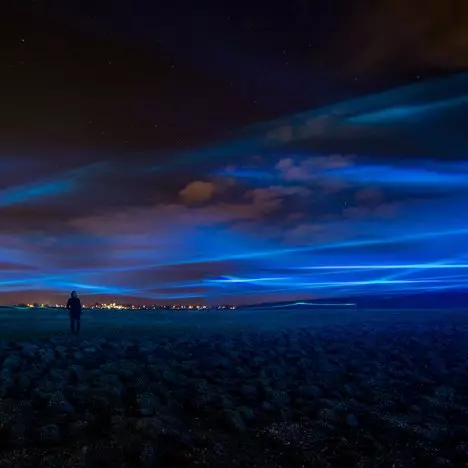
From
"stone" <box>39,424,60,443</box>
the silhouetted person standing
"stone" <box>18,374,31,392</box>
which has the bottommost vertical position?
"stone" <box>39,424,60,443</box>

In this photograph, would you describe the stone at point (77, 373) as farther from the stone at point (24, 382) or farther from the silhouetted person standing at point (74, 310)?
the silhouetted person standing at point (74, 310)

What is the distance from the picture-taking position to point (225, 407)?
10.7 metres

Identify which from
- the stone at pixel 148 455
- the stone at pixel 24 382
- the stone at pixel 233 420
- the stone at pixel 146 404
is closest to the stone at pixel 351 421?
the stone at pixel 233 420

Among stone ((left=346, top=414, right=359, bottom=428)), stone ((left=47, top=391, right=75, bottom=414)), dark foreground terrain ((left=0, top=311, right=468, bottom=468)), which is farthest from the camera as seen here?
stone ((left=346, top=414, right=359, bottom=428))

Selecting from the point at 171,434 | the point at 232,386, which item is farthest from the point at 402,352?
the point at 171,434

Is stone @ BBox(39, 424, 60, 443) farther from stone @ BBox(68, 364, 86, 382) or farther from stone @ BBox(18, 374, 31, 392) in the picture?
stone @ BBox(68, 364, 86, 382)

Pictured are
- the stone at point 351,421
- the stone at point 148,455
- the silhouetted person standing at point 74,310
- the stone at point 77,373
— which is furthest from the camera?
the silhouetted person standing at point 74,310

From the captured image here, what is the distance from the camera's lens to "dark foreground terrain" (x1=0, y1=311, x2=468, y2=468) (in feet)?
27.8

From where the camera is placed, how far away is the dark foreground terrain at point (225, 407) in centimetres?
848

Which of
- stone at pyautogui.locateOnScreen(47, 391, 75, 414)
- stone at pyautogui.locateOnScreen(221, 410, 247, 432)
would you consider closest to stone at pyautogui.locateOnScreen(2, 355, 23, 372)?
stone at pyautogui.locateOnScreen(47, 391, 75, 414)

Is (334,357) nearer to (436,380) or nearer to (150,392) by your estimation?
(436,380)

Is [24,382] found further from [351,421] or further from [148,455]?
[351,421]

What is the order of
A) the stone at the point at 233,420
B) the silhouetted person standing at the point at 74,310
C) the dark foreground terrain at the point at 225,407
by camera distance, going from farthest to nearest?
the silhouetted person standing at the point at 74,310, the stone at the point at 233,420, the dark foreground terrain at the point at 225,407

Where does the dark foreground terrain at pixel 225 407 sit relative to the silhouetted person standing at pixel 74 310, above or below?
below
